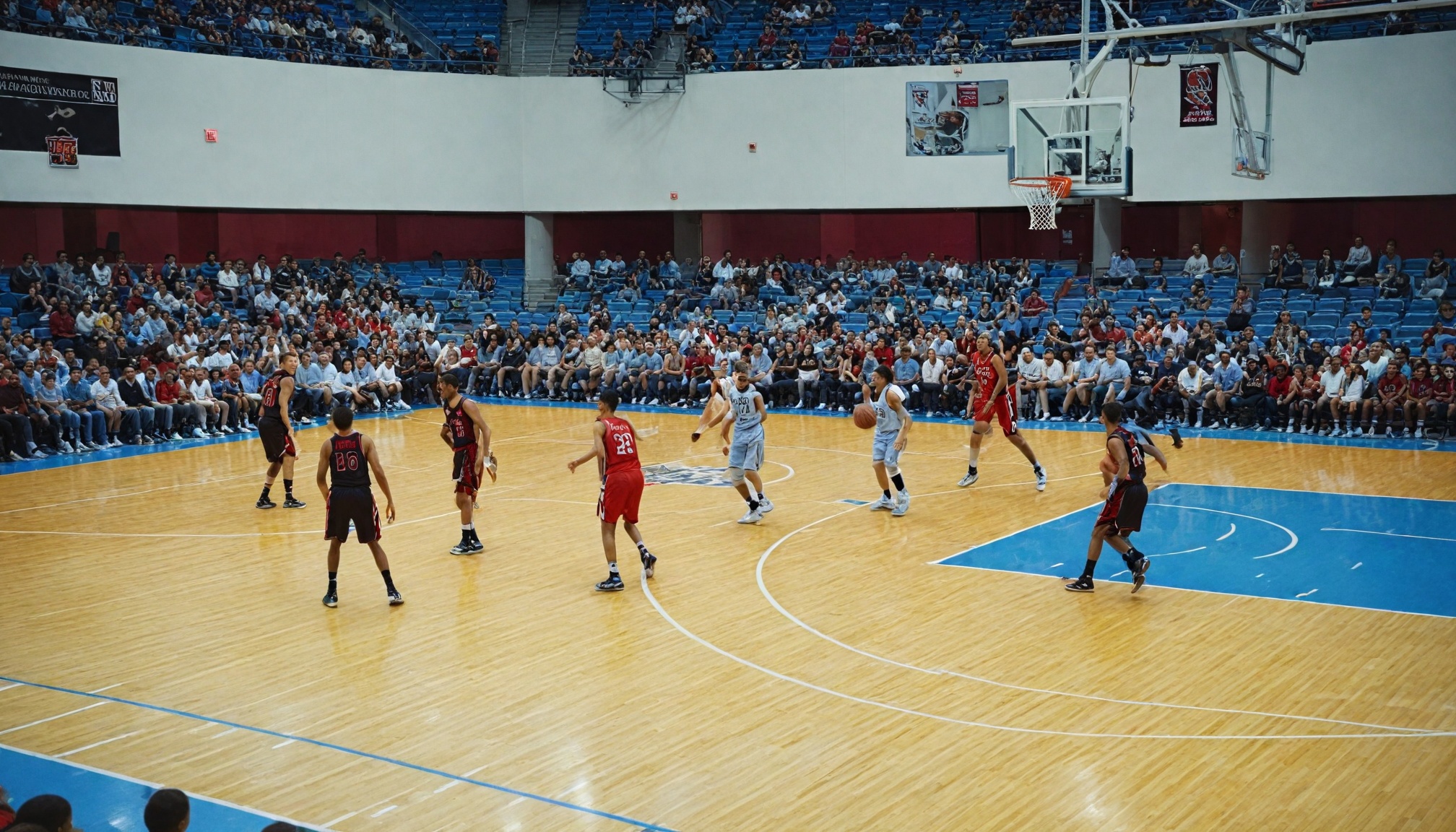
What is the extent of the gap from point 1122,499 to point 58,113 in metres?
23.1

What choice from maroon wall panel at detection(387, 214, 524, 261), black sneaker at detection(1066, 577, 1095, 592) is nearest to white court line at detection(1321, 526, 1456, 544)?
black sneaker at detection(1066, 577, 1095, 592)

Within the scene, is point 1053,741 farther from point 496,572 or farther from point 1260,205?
point 1260,205

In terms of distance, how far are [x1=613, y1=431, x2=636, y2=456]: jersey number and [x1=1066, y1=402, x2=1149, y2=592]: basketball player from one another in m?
3.82

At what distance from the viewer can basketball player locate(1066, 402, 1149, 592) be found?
402 inches

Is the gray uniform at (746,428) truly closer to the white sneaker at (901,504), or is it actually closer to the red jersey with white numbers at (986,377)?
the white sneaker at (901,504)

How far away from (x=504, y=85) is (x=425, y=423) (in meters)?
12.2

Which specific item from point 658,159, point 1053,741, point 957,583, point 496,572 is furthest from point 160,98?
point 1053,741

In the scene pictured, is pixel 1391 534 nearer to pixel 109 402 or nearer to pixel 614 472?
pixel 614 472

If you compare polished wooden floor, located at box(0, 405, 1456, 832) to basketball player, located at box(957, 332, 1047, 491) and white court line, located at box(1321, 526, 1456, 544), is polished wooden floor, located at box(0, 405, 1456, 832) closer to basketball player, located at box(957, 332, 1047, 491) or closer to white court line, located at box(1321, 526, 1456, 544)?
basketball player, located at box(957, 332, 1047, 491)

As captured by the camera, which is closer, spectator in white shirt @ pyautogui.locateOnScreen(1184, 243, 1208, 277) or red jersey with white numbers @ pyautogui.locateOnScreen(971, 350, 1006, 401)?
red jersey with white numbers @ pyautogui.locateOnScreen(971, 350, 1006, 401)

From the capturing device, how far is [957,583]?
436 inches

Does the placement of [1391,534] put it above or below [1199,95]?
below

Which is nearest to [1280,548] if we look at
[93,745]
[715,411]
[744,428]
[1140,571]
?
[1140,571]

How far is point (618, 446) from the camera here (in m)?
10.6
